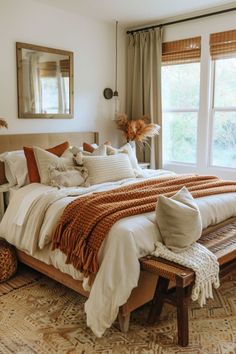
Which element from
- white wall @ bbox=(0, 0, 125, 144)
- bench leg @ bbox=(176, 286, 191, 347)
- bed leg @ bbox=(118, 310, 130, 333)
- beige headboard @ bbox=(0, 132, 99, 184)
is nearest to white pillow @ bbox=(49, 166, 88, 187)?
beige headboard @ bbox=(0, 132, 99, 184)

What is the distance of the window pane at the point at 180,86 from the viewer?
4589 millimetres

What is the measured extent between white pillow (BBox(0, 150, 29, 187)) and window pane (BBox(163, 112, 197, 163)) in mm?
2190

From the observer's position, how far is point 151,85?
481 centimetres

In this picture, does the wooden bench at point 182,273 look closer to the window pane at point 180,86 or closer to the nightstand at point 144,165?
the nightstand at point 144,165

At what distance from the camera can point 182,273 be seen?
202 cm

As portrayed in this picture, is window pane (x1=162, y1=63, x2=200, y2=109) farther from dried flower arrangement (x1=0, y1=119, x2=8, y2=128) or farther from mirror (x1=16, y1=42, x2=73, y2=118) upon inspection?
dried flower arrangement (x1=0, y1=119, x2=8, y2=128)

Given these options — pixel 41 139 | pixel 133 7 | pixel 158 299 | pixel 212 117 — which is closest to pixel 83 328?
pixel 158 299

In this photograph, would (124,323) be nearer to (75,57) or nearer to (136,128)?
(136,128)

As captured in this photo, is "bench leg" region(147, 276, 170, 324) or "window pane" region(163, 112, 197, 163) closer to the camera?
"bench leg" region(147, 276, 170, 324)

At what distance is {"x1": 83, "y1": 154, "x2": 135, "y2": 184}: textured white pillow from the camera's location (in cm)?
328

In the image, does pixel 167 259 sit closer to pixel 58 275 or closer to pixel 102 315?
pixel 102 315

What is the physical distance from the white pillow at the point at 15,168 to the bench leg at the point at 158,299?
1663mm

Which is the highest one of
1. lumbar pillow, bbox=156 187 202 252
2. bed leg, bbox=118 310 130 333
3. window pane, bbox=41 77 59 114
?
window pane, bbox=41 77 59 114

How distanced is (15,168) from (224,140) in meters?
2.54
